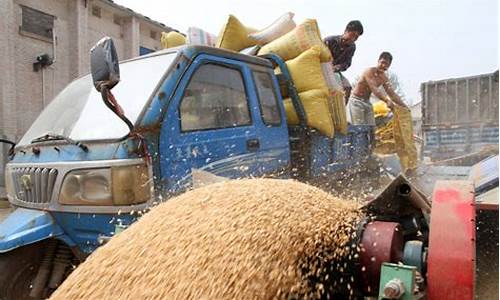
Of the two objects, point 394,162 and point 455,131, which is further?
point 455,131

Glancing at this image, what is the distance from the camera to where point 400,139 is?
655 centimetres

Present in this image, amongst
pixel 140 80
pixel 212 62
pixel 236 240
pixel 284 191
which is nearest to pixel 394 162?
pixel 212 62

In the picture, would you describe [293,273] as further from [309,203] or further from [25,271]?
[25,271]

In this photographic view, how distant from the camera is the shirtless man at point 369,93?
21.1 feet

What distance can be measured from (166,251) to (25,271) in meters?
1.90

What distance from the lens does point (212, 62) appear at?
11.6ft

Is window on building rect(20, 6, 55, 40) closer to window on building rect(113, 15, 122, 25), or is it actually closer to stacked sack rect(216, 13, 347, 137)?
window on building rect(113, 15, 122, 25)

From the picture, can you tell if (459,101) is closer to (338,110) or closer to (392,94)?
(392,94)

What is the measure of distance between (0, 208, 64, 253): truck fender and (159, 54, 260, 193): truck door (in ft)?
2.53

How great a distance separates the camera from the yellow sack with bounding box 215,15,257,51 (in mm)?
4676

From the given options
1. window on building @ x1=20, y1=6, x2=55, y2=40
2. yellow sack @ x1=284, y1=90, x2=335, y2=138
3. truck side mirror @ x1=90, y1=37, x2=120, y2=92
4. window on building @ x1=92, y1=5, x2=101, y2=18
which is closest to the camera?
truck side mirror @ x1=90, y1=37, x2=120, y2=92

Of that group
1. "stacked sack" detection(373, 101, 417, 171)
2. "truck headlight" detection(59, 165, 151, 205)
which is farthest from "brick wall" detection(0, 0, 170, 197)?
"truck headlight" detection(59, 165, 151, 205)

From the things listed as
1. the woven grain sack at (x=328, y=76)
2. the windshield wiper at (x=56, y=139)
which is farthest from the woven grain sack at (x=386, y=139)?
the windshield wiper at (x=56, y=139)

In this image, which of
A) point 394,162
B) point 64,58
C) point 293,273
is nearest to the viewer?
point 293,273
